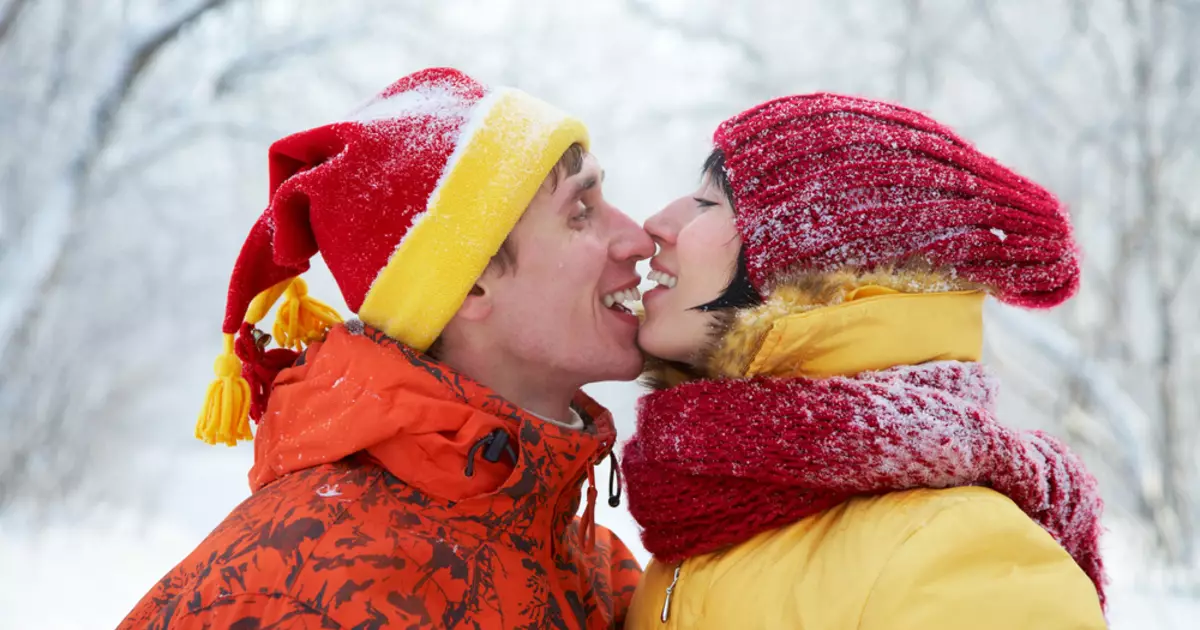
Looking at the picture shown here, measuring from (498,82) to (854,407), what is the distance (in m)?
7.81

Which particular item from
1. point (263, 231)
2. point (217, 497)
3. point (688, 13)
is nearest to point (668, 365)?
point (263, 231)

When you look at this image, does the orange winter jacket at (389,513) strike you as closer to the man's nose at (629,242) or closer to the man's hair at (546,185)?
the man's hair at (546,185)

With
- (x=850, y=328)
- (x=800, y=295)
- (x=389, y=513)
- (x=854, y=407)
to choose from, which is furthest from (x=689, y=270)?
(x=389, y=513)

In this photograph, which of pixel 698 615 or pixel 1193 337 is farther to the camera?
pixel 1193 337

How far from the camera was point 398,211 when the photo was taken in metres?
1.81

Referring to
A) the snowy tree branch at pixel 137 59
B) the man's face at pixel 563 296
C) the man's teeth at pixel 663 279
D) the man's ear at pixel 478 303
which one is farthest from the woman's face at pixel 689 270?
the snowy tree branch at pixel 137 59

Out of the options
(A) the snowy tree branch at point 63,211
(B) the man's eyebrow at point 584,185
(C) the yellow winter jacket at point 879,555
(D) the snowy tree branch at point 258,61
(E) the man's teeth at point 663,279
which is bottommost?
(C) the yellow winter jacket at point 879,555

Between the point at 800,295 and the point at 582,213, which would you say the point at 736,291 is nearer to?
the point at 800,295

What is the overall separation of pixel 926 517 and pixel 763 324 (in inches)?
15.8

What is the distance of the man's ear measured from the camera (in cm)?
190

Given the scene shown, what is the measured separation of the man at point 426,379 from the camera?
142cm

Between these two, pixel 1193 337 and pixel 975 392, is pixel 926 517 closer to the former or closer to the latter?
pixel 975 392

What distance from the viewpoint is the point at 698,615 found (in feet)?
4.94

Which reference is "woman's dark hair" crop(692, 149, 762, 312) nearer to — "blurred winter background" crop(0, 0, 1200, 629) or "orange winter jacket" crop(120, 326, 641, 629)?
"orange winter jacket" crop(120, 326, 641, 629)
